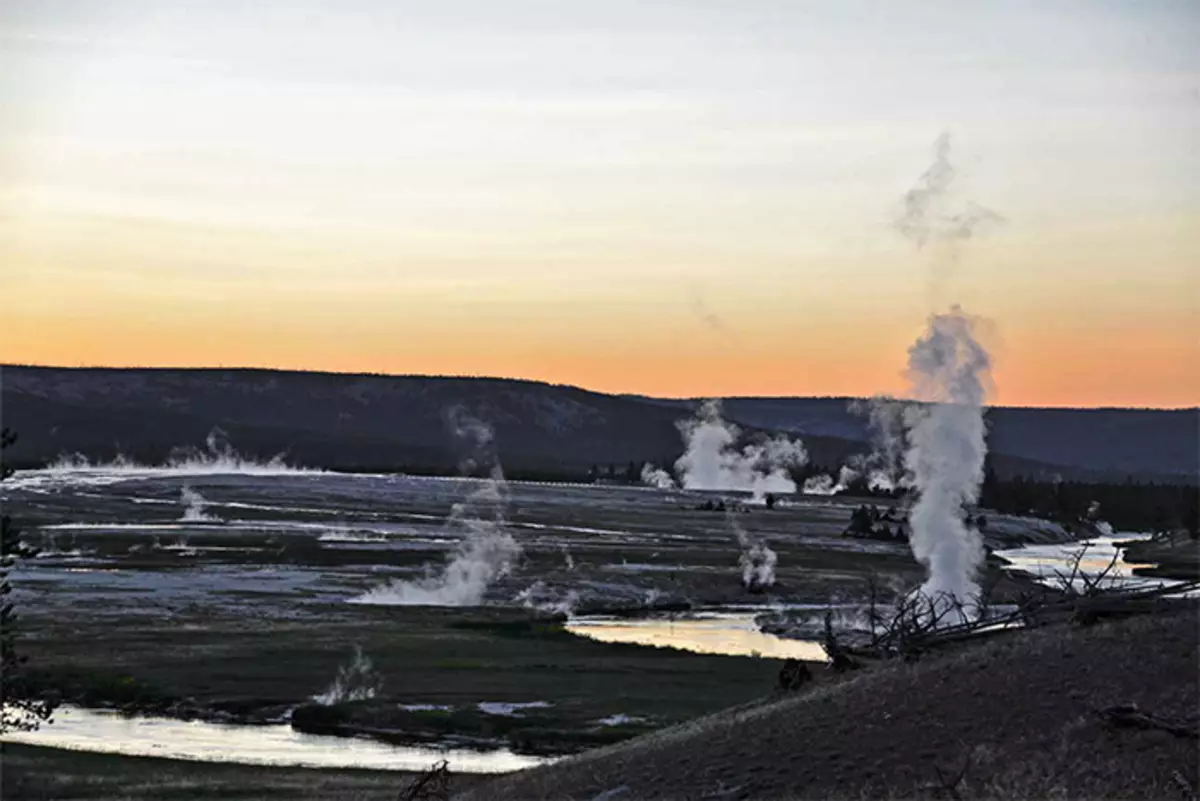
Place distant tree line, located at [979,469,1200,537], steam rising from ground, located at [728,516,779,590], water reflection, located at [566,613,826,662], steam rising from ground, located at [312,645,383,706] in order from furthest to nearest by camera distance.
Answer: distant tree line, located at [979,469,1200,537], steam rising from ground, located at [728,516,779,590], water reflection, located at [566,613,826,662], steam rising from ground, located at [312,645,383,706]

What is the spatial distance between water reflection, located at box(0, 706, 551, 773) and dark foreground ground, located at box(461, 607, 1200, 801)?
1271 cm

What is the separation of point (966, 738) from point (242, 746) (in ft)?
67.9

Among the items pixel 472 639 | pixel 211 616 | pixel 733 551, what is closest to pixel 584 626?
pixel 472 639

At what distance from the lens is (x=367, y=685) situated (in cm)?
4216

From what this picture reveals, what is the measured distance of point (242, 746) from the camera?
3497cm

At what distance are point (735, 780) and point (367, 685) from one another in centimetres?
2526

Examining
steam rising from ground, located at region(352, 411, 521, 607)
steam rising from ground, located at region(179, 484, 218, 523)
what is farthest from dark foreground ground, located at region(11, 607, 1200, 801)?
steam rising from ground, located at region(179, 484, 218, 523)

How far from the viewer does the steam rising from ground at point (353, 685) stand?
40.5 m

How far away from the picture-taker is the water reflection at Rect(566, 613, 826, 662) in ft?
164

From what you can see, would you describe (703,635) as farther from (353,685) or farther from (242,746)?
(242,746)

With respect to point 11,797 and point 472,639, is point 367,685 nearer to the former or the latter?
point 472,639

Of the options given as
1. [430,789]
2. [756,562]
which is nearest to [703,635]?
[756,562]

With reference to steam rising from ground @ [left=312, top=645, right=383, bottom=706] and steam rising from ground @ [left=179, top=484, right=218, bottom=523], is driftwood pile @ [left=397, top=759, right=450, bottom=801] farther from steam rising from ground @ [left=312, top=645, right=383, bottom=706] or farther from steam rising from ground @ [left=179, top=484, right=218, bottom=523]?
steam rising from ground @ [left=179, top=484, right=218, bottom=523]

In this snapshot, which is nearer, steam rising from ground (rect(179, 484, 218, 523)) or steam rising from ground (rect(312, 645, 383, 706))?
steam rising from ground (rect(312, 645, 383, 706))
